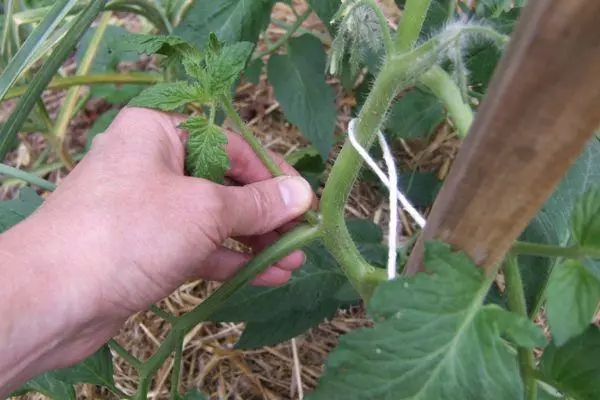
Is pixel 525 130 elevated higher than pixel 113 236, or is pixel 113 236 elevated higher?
pixel 525 130

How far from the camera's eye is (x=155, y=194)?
0.77 m

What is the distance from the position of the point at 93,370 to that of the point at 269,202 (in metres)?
0.39

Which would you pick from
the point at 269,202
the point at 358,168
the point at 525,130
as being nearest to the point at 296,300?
the point at 269,202

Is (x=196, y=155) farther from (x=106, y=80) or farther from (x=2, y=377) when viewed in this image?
(x=106, y=80)

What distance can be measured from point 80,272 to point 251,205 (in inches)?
8.6

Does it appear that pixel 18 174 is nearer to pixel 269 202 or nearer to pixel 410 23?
pixel 269 202

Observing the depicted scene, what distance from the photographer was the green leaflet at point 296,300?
1.02m

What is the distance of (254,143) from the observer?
774 millimetres

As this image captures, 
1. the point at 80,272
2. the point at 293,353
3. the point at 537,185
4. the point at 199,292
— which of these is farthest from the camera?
the point at 199,292

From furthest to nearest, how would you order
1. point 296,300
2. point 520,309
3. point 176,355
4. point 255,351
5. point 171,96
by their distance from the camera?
point 255,351 < point 296,300 < point 176,355 < point 171,96 < point 520,309

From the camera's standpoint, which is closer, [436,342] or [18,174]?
[436,342]

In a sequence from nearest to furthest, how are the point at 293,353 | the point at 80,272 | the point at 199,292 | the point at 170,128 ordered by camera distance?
the point at 80,272
the point at 170,128
the point at 293,353
the point at 199,292

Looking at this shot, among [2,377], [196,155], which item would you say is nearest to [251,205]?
[196,155]

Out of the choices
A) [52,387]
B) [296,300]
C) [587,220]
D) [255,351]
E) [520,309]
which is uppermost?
[587,220]
